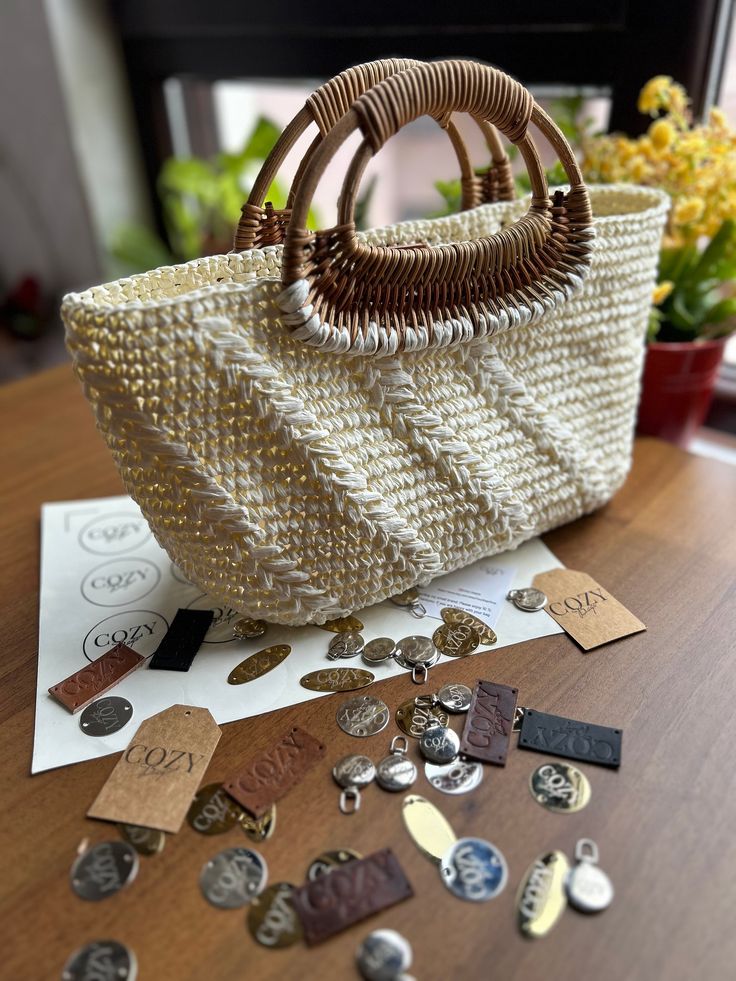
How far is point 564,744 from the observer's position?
0.42m

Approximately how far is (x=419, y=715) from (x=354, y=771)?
5 centimetres

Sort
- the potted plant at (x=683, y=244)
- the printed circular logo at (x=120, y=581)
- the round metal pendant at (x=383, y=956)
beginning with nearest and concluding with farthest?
the round metal pendant at (x=383, y=956)
the printed circular logo at (x=120, y=581)
the potted plant at (x=683, y=244)

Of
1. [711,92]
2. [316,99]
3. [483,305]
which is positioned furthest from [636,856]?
[711,92]

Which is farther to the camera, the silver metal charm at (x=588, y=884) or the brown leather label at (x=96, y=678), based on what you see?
the brown leather label at (x=96, y=678)

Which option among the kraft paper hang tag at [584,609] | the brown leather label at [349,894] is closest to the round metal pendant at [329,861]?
the brown leather label at [349,894]

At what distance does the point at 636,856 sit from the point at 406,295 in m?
0.33

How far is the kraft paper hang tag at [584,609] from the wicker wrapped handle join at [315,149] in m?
0.31

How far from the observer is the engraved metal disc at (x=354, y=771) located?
40 centimetres

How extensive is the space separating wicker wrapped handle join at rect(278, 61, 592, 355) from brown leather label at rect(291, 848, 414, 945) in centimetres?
28

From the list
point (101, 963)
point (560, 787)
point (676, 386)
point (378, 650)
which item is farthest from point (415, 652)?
point (676, 386)

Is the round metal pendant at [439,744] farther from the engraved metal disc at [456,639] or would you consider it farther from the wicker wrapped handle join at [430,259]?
the wicker wrapped handle join at [430,259]

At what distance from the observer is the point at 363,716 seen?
1.45 ft

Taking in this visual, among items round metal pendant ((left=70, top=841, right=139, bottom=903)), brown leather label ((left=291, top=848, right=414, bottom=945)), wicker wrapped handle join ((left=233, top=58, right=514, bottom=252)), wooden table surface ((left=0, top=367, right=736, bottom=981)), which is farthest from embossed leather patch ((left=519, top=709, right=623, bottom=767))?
wicker wrapped handle join ((left=233, top=58, right=514, bottom=252))

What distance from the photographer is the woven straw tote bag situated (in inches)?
15.9
